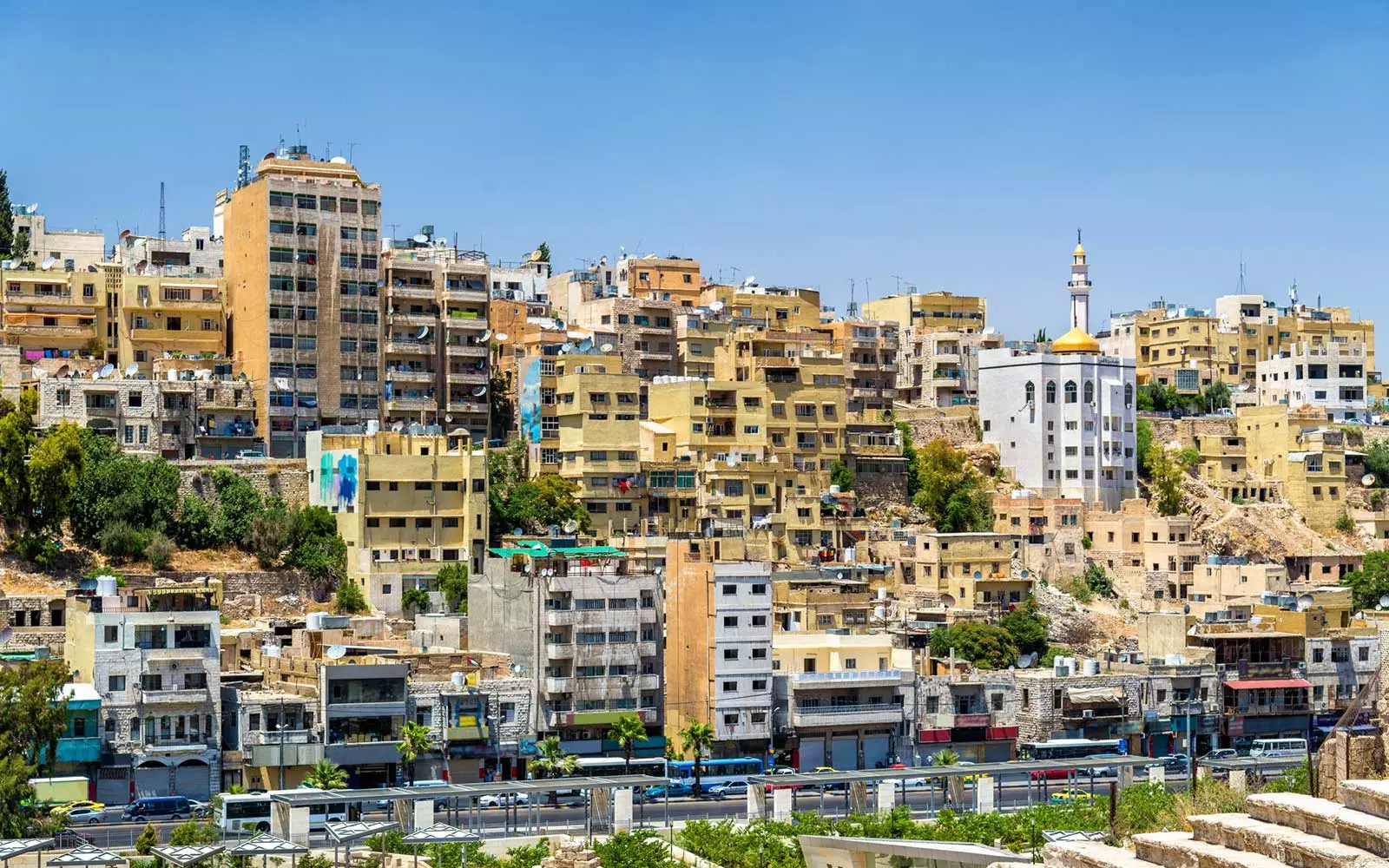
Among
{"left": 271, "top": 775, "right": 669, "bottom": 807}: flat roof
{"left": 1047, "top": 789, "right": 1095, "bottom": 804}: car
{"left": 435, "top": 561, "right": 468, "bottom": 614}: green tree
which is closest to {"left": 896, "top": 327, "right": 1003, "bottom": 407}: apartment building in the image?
{"left": 435, "top": 561, "right": 468, "bottom": 614}: green tree

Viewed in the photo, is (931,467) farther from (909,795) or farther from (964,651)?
(909,795)

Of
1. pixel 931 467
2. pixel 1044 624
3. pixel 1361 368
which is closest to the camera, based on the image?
pixel 1044 624

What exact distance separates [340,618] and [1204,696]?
74.1 feet

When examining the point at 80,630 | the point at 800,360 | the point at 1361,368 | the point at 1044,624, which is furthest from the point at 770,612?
the point at 1361,368

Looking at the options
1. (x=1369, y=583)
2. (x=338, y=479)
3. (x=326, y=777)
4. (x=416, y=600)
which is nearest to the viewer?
(x=326, y=777)

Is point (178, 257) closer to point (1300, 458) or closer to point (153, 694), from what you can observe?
point (153, 694)

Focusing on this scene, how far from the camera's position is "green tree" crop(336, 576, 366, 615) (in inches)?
2400

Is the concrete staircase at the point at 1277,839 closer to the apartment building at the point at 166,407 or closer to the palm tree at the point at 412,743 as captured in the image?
the palm tree at the point at 412,743

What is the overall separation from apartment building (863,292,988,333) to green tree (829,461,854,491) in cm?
Answer: 1725

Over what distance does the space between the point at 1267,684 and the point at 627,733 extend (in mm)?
18405

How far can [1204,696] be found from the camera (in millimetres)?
62281

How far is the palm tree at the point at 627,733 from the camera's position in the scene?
55.4 metres

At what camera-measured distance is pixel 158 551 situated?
2339 inches

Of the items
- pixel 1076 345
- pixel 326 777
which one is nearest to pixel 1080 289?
pixel 1076 345
